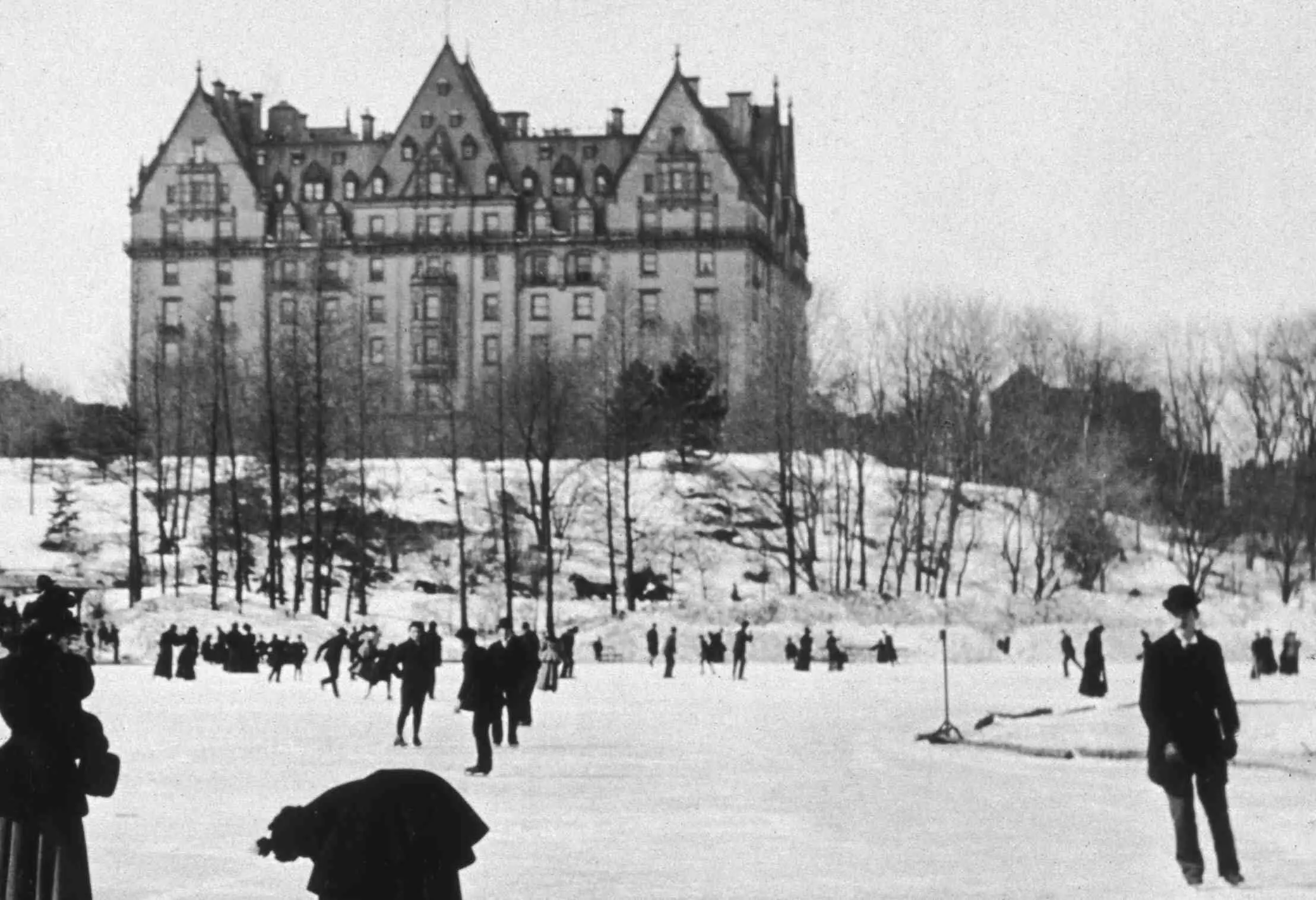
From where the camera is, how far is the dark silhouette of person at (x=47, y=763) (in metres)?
7.94

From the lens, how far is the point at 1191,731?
12367mm

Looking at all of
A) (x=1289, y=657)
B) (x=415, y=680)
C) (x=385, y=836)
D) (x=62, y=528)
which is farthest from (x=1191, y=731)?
(x=62, y=528)

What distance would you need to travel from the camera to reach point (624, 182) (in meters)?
118

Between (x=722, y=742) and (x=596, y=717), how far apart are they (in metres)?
6.45

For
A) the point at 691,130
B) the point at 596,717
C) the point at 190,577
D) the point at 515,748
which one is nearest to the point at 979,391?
the point at 691,130

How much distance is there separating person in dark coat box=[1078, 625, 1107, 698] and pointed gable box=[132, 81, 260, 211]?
91321 mm

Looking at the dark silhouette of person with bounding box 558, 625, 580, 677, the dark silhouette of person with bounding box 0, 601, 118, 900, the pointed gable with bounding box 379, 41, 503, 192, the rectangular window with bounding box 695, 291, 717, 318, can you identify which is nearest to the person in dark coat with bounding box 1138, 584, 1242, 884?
the dark silhouette of person with bounding box 0, 601, 118, 900

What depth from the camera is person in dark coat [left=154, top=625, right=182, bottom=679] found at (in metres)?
47.1

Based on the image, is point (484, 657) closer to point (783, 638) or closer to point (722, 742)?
point (722, 742)

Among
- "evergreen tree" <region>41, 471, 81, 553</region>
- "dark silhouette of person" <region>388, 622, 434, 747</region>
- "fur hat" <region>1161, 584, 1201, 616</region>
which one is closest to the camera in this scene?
"fur hat" <region>1161, 584, 1201, 616</region>

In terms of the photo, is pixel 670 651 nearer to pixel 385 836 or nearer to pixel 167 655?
pixel 167 655

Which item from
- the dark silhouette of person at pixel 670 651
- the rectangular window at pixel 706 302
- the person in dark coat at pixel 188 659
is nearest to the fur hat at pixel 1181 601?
the person in dark coat at pixel 188 659

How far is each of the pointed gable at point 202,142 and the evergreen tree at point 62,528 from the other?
33.5 m

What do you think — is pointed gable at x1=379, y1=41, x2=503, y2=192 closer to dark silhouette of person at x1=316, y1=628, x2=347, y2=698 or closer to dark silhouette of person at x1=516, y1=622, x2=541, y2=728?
dark silhouette of person at x1=316, y1=628, x2=347, y2=698
